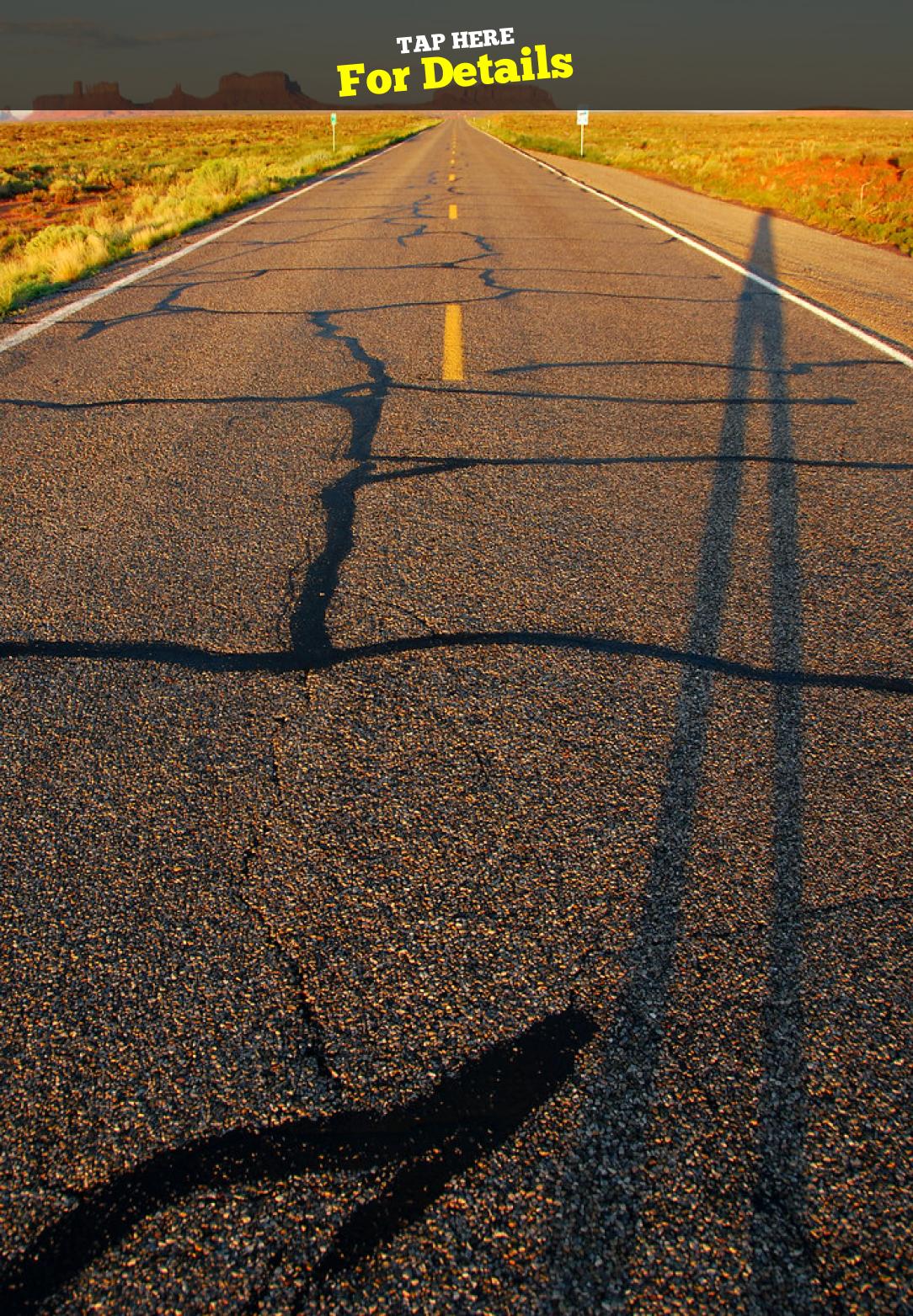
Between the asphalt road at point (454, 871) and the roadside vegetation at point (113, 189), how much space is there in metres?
6.29

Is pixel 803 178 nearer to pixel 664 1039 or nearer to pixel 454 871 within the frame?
pixel 454 871

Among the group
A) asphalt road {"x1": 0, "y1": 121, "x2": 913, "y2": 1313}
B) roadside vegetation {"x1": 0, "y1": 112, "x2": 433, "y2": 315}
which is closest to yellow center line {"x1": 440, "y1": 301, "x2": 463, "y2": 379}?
asphalt road {"x1": 0, "y1": 121, "x2": 913, "y2": 1313}

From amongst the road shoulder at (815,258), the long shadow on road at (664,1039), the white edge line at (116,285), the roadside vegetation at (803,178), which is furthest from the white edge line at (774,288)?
the white edge line at (116,285)

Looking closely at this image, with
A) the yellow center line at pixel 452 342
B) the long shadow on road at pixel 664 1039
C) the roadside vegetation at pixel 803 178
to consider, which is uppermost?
the roadside vegetation at pixel 803 178

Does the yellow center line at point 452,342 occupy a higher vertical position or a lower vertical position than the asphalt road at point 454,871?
higher

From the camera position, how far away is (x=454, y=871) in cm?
226

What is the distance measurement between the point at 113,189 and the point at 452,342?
24309 mm

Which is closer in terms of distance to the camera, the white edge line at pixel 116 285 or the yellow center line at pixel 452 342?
the yellow center line at pixel 452 342

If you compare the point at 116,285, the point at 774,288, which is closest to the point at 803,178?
the point at 774,288

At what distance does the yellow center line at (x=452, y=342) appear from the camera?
6453mm

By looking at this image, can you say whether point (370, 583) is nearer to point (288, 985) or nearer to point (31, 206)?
point (288, 985)

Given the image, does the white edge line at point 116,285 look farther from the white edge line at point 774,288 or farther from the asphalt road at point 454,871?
the white edge line at point 774,288

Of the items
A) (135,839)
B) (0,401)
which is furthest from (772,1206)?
(0,401)

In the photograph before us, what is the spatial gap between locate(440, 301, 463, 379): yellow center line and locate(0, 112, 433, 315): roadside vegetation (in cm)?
399
